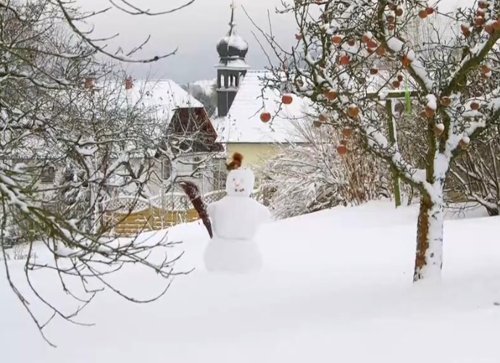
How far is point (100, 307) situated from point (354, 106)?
2.60 metres

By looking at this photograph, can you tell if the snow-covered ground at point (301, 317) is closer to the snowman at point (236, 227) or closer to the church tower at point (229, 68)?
the snowman at point (236, 227)

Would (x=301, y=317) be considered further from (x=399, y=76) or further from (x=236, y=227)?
(x=236, y=227)

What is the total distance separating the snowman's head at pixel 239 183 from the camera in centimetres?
757

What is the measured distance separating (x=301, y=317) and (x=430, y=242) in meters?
1.27

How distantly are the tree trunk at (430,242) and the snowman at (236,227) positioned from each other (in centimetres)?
215

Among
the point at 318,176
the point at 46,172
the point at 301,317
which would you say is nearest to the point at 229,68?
the point at 318,176

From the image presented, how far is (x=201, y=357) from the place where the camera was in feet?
13.3

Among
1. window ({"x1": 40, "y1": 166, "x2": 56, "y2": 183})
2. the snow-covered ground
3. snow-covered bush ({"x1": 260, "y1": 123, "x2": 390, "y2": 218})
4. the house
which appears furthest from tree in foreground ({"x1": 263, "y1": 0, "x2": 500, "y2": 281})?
the house

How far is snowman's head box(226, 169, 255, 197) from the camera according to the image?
24.8 ft

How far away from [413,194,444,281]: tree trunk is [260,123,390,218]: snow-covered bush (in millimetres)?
8410

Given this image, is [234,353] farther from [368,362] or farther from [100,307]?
[100,307]

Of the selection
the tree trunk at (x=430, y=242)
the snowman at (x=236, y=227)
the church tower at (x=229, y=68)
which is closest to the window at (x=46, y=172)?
the snowman at (x=236, y=227)

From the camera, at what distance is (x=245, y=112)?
106 ft

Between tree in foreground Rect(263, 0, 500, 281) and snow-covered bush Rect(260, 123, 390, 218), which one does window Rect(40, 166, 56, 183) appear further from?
snow-covered bush Rect(260, 123, 390, 218)
